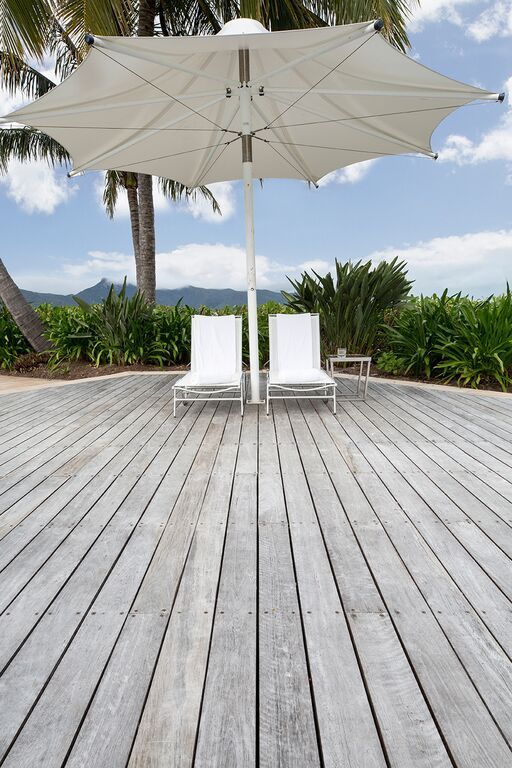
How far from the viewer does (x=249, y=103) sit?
16.4 feet

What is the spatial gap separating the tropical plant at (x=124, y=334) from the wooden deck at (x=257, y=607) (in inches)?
181

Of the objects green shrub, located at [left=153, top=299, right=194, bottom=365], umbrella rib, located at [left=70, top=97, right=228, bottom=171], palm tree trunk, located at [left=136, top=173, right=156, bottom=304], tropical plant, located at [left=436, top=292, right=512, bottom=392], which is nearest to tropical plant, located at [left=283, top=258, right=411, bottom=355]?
tropical plant, located at [left=436, top=292, right=512, bottom=392]

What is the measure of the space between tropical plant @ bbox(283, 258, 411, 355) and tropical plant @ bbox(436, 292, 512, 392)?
1.09m

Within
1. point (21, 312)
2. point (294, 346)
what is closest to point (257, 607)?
point (294, 346)

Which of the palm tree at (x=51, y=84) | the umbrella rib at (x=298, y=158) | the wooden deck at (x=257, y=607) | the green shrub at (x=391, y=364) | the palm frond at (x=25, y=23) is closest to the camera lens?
the wooden deck at (x=257, y=607)

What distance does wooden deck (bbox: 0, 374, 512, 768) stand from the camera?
52.0 inches

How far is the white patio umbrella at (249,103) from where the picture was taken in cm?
407

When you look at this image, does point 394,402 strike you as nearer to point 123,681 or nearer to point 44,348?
point 123,681

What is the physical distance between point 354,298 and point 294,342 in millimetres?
1980

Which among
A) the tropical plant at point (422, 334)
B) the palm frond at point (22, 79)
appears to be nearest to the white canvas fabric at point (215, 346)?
the tropical plant at point (422, 334)

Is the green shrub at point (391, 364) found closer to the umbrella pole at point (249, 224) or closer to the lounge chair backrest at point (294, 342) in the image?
the lounge chair backrest at point (294, 342)

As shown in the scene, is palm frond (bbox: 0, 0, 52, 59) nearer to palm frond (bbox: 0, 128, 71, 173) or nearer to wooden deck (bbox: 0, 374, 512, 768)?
palm frond (bbox: 0, 128, 71, 173)

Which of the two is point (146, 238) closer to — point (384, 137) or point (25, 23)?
point (25, 23)

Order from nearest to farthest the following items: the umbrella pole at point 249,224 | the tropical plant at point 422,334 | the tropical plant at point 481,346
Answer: the umbrella pole at point 249,224 → the tropical plant at point 481,346 → the tropical plant at point 422,334
